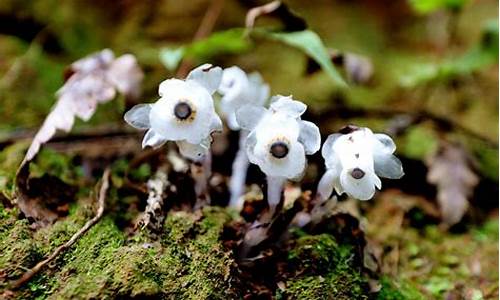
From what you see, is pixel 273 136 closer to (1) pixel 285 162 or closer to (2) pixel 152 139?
(1) pixel 285 162

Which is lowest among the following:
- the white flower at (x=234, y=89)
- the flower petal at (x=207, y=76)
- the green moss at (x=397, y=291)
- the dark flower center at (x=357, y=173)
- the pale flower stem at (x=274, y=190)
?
the green moss at (x=397, y=291)

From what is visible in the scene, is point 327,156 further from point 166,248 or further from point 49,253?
point 49,253

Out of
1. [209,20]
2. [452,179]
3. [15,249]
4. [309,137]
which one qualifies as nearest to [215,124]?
[309,137]

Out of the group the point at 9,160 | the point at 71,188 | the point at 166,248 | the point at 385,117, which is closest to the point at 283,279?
the point at 166,248

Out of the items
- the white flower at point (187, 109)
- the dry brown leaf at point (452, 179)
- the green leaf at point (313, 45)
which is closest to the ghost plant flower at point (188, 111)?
the white flower at point (187, 109)

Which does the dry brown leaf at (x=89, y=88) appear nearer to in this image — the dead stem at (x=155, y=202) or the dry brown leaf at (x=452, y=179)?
the dead stem at (x=155, y=202)

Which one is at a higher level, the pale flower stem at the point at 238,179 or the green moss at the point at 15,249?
the green moss at the point at 15,249
